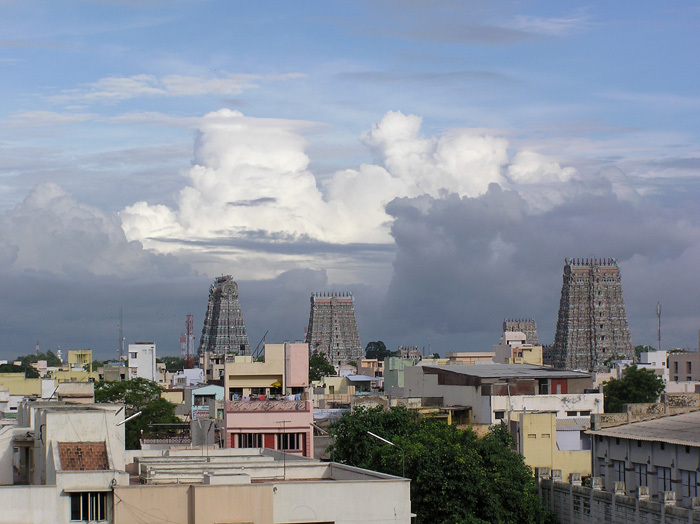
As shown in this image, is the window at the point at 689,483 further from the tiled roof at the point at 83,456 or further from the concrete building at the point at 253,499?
the tiled roof at the point at 83,456

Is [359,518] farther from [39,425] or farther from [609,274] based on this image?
[609,274]

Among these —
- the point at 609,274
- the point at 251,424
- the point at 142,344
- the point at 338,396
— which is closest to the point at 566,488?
the point at 251,424

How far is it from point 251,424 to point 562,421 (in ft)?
46.9

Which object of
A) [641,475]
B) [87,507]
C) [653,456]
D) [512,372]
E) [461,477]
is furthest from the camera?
[512,372]

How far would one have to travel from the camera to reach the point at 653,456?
3800 centimetres

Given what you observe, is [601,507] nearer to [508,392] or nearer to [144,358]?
[508,392]

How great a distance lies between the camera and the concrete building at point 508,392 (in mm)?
53844

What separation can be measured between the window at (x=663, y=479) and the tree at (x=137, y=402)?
32.8 meters

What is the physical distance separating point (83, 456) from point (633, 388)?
269 ft

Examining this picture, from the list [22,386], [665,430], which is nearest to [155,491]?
[665,430]

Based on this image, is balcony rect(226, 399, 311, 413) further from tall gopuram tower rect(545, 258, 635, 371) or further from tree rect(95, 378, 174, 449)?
tall gopuram tower rect(545, 258, 635, 371)

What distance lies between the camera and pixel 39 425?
2802cm

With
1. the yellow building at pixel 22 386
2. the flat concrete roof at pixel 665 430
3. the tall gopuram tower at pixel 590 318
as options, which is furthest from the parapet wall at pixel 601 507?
the tall gopuram tower at pixel 590 318

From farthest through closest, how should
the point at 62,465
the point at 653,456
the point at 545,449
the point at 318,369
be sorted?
the point at 318,369 → the point at 545,449 → the point at 653,456 → the point at 62,465
